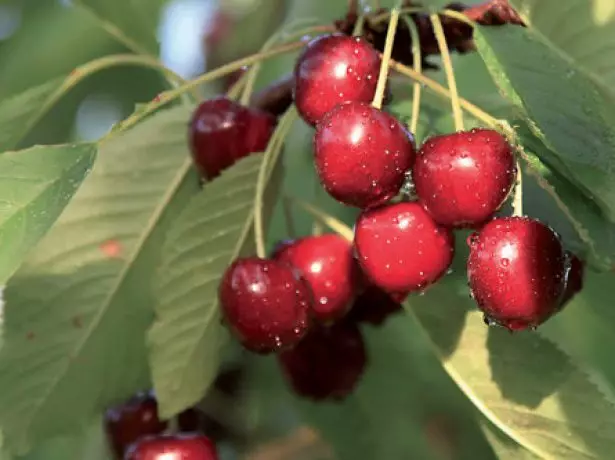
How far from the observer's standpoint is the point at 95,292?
1.28m

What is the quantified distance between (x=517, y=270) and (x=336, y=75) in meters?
0.27

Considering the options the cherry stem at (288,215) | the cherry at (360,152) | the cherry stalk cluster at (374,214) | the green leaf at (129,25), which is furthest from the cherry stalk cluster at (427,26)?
the green leaf at (129,25)

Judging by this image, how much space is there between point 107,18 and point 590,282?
2.95ft

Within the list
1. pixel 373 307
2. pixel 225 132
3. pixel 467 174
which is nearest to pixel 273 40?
pixel 225 132

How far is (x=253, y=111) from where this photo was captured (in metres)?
1.21

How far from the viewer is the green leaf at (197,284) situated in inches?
45.2

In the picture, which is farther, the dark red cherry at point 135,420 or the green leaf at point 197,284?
the dark red cherry at point 135,420

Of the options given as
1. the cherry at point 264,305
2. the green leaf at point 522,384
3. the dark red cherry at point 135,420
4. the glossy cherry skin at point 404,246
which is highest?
the glossy cherry skin at point 404,246

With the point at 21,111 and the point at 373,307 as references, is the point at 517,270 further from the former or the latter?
the point at 21,111

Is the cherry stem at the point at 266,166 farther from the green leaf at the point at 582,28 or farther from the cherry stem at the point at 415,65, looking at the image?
the green leaf at the point at 582,28

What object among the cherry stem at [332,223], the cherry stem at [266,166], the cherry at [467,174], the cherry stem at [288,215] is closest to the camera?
the cherry at [467,174]

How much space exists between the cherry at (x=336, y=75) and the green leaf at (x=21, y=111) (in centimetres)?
39

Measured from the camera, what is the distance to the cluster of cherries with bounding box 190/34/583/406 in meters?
0.87

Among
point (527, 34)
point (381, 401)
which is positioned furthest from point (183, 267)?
point (381, 401)
